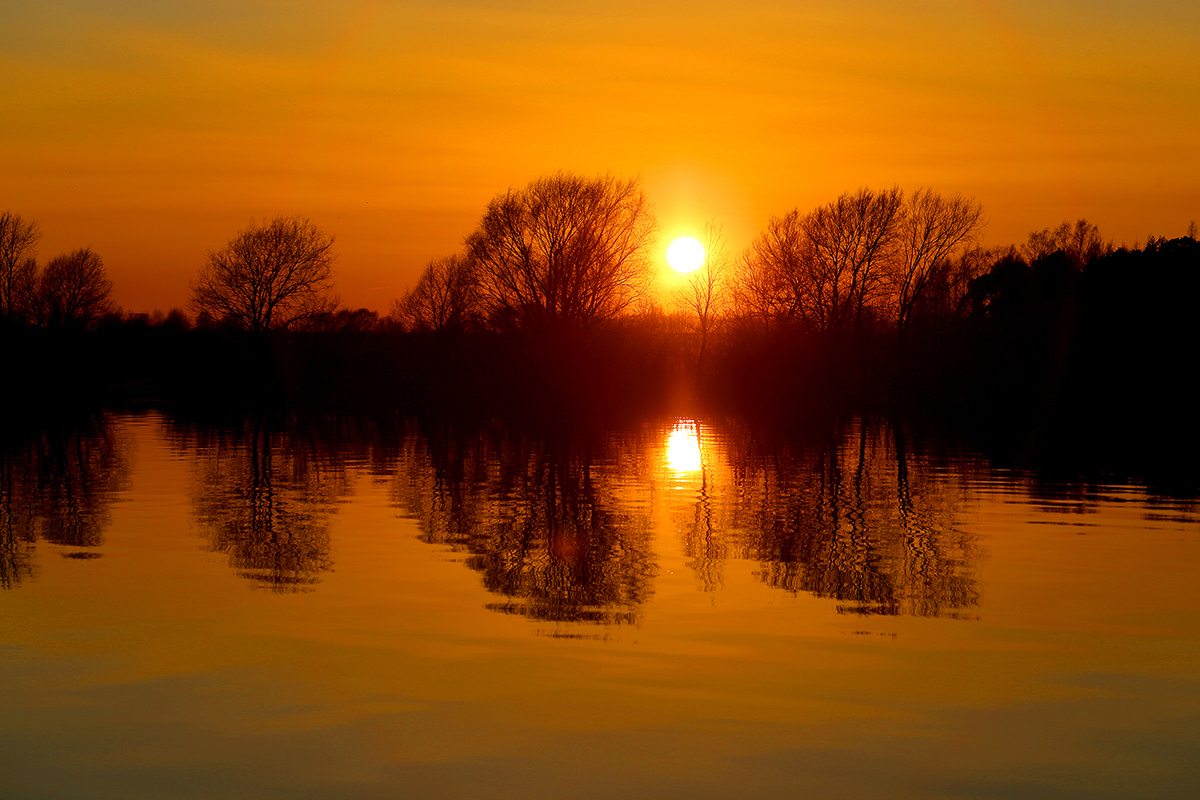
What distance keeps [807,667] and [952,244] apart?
2956 inches

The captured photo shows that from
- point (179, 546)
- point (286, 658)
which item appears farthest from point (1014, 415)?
point (286, 658)

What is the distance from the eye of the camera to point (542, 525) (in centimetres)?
1812

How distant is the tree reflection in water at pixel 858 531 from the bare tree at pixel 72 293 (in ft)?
288

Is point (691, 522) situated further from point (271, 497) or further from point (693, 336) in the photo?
point (693, 336)

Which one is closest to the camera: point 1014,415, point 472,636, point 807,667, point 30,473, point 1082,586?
point 807,667

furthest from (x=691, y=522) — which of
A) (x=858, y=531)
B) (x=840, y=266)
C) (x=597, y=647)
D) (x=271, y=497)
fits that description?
(x=840, y=266)

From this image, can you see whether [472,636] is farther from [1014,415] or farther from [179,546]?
[1014,415]

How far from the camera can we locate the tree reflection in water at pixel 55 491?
1592 cm

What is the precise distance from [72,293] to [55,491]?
8932cm

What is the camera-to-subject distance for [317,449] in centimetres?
3534

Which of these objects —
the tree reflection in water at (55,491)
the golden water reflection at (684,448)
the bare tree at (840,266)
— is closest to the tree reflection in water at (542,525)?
the golden water reflection at (684,448)

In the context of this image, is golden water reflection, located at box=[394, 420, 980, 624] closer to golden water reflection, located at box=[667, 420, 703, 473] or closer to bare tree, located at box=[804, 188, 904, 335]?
golden water reflection, located at box=[667, 420, 703, 473]

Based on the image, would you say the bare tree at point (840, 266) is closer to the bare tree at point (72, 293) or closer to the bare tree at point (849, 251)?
the bare tree at point (849, 251)

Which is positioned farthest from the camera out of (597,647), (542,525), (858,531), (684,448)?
(684,448)
